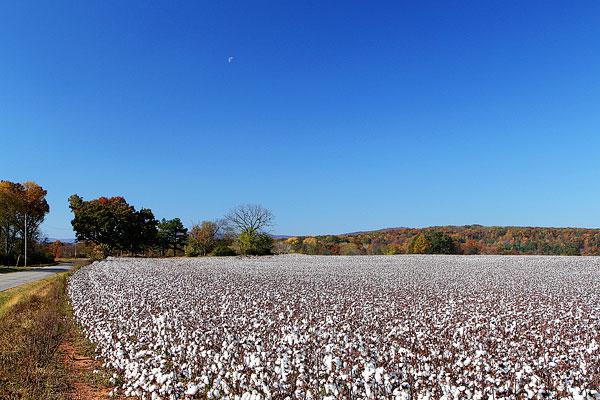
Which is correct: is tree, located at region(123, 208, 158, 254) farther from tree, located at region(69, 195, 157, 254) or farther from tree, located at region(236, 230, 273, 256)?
tree, located at region(236, 230, 273, 256)

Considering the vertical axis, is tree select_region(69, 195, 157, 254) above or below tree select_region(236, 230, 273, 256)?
above

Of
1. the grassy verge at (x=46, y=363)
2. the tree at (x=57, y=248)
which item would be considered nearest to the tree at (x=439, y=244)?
the grassy verge at (x=46, y=363)

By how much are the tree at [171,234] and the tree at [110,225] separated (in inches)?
210

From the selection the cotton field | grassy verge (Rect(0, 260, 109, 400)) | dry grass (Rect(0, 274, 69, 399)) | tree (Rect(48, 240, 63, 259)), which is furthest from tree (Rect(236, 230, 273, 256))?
→ grassy verge (Rect(0, 260, 109, 400))

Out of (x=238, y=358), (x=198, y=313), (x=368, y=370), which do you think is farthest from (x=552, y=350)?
(x=198, y=313)

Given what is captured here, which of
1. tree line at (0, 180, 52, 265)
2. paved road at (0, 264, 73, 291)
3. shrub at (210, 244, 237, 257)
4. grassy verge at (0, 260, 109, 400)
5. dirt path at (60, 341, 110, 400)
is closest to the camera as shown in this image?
grassy verge at (0, 260, 109, 400)

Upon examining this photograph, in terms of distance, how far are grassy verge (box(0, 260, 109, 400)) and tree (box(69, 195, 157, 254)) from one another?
181 ft

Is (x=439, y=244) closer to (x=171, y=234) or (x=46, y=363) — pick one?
(x=171, y=234)

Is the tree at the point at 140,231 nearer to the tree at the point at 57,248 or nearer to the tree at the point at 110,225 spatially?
the tree at the point at 110,225

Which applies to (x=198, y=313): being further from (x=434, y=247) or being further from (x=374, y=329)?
(x=434, y=247)

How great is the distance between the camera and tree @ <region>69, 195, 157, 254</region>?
6512 centimetres

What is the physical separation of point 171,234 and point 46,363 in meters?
71.0

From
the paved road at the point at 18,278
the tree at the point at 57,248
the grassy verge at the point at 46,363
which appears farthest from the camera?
the tree at the point at 57,248

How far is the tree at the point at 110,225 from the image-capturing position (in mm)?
65125
